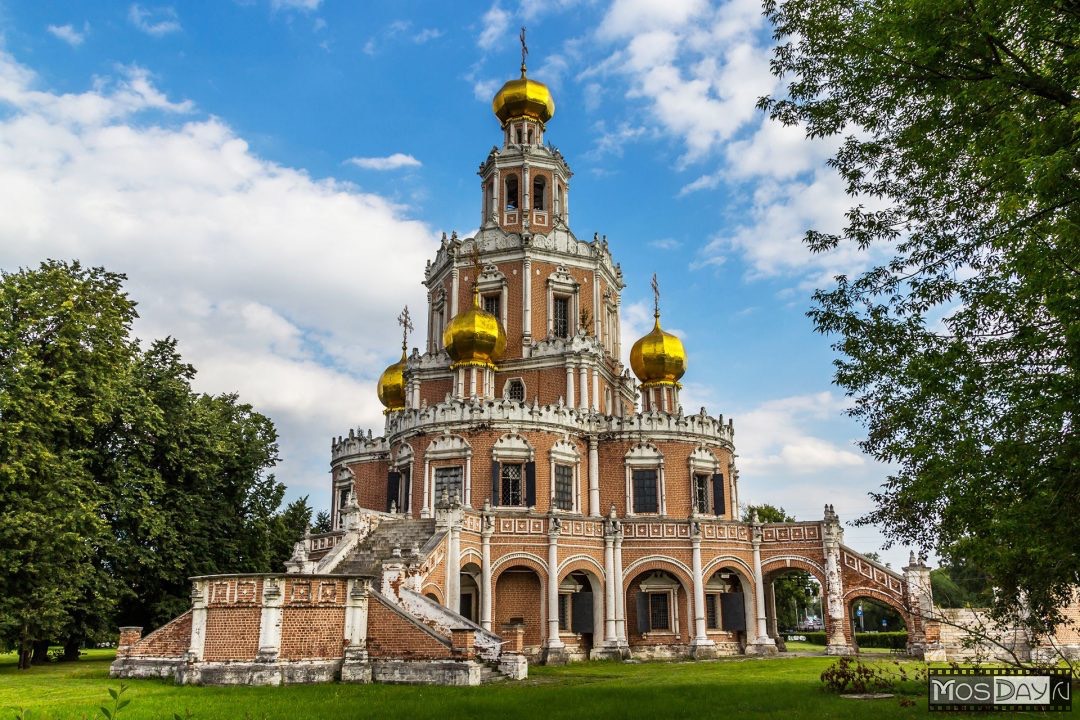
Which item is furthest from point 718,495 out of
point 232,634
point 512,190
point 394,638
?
point 232,634

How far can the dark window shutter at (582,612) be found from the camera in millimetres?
31562

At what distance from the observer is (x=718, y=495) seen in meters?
36.0

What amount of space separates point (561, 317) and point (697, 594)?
45.8 ft

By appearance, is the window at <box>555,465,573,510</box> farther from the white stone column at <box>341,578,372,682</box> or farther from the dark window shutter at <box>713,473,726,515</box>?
the white stone column at <box>341,578,372,682</box>

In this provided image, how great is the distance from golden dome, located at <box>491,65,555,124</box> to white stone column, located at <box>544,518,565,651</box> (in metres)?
22.3

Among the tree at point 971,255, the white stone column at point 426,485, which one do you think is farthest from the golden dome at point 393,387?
the tree at point 971,255

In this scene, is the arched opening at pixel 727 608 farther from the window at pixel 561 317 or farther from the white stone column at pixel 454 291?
the white stone column at pixel 454 291

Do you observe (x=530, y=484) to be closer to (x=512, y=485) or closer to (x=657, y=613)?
(x=512, y=485)

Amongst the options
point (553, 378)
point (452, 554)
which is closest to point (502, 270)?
point (553, 378)

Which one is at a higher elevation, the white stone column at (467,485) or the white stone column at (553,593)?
the white stone column at (467,485)

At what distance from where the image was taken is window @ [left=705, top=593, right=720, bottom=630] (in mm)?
34281

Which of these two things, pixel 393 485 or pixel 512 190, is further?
pixel 512 190

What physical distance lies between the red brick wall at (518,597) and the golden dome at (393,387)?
46.9ft

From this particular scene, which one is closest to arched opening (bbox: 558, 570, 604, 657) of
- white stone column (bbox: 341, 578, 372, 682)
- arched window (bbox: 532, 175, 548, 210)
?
white stone column (bbox: 341, 578, 372, 682)
